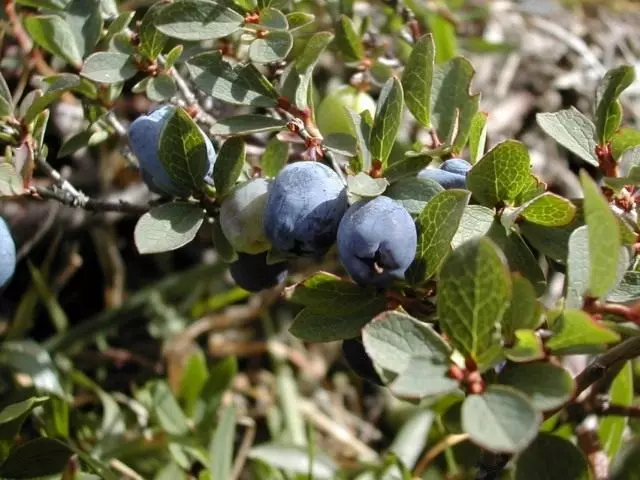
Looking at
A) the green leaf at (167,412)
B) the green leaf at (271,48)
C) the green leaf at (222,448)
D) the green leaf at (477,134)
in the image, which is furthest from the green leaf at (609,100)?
the green leaf at (167,412)

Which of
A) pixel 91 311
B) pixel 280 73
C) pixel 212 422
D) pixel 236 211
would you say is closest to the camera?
pixel 236 211


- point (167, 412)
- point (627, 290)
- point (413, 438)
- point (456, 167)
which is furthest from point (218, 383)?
point (627, 290)

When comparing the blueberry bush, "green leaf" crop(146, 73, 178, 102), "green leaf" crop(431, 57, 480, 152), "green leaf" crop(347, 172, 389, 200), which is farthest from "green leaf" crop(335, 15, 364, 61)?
"green leaf" crop(347, 172, 389, 200)

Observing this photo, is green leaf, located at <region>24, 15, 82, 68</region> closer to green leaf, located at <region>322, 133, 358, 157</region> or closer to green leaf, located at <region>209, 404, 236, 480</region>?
green leaf, located at <region>322, 133, 358, 157</region>

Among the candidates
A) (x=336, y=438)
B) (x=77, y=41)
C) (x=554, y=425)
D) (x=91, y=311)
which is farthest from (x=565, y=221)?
(x=91, y=311)

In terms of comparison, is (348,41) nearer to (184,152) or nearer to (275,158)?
(275,158)

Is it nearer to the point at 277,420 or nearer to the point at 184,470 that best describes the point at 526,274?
the point at 184,470

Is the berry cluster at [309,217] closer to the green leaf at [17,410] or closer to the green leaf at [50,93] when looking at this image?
the green leaf at [50,93]
